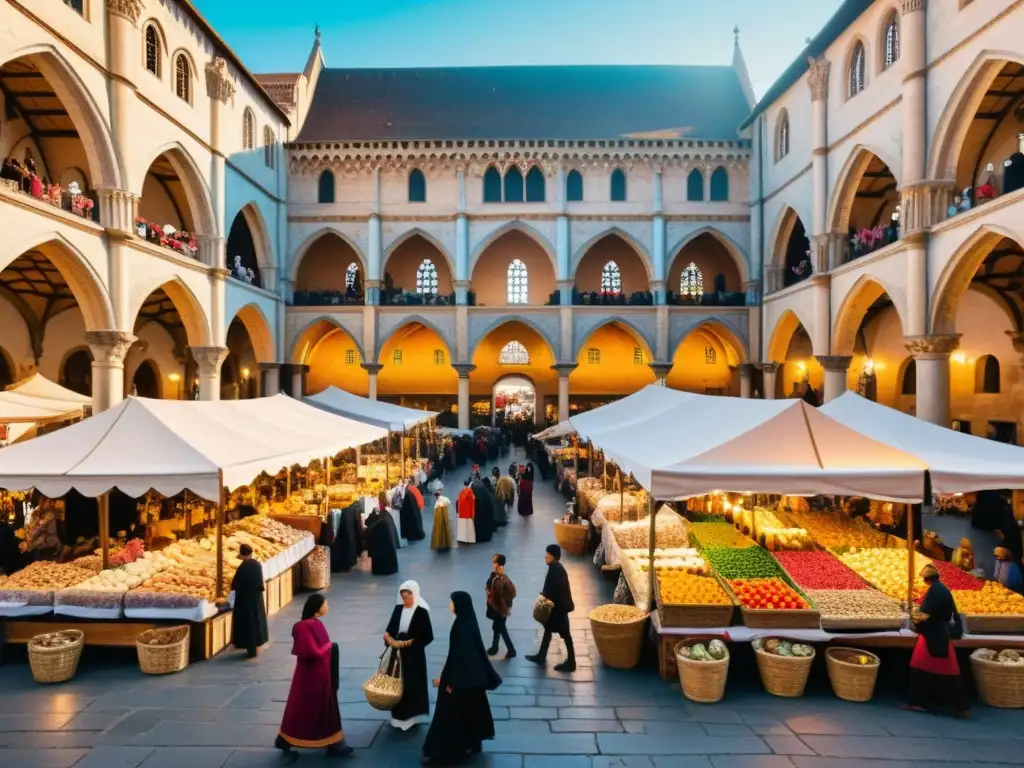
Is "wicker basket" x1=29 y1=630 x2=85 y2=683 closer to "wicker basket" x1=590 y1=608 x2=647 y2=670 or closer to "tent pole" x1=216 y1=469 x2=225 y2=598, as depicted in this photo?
"tent pole" x1=216 y1=469 x2=225 y2=598

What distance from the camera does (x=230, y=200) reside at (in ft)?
73.8

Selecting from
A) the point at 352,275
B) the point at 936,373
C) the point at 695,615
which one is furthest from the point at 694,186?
the point at 695,615

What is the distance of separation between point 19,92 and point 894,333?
27.6 m

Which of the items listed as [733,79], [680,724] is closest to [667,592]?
[680,724]

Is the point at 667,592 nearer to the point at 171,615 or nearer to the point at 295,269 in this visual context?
the point at 171,615

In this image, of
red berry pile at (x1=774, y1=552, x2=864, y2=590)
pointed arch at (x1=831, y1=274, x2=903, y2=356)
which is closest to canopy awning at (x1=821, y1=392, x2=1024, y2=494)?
red berry pile at (x1=774, y1=552, x2=864, y2=590)

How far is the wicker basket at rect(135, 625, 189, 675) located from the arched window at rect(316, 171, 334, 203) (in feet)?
77.2

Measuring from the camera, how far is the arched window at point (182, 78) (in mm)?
19172

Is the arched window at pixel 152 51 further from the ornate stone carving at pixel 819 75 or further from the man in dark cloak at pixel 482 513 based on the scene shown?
the ornate stone carving at pixel 819 75

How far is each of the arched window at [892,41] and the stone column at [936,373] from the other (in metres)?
7.38

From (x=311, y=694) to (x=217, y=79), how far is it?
21.0 metres

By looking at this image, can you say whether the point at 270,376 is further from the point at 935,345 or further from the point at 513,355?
the point at 935,345

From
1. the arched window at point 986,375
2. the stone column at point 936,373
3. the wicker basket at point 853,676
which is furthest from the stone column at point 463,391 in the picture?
the wicker basket at point 853,676

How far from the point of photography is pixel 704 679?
6.26 m
